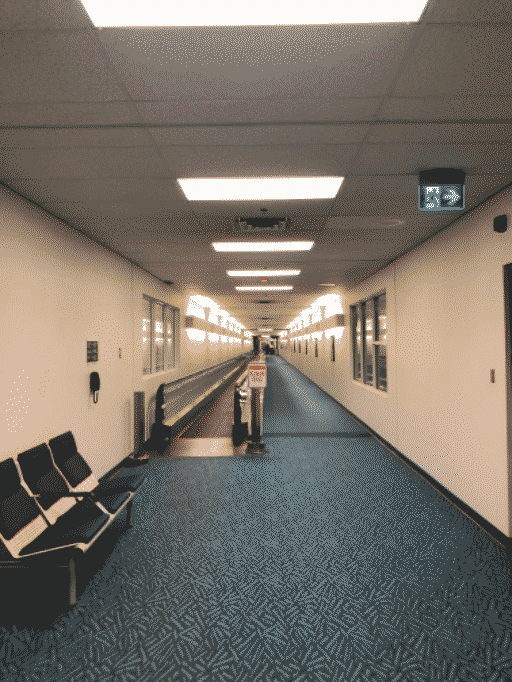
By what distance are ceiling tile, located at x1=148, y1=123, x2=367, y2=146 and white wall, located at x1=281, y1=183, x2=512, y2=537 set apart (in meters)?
1.65

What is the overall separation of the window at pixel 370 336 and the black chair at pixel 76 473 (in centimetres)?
466

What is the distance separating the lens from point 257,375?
5.85 metres

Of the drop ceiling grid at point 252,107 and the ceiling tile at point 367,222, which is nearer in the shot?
the drop ceiling grid at point 252,107

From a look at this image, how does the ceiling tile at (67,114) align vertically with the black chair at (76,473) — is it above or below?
above

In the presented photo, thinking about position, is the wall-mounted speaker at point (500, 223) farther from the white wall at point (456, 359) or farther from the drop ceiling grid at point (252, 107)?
the drop ceiling grid at point (252, 107)

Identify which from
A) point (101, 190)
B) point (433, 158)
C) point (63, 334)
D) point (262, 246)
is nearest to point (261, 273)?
point (262, 246)

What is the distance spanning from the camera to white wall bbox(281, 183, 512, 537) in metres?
3.09

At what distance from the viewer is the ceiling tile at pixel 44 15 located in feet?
4.57

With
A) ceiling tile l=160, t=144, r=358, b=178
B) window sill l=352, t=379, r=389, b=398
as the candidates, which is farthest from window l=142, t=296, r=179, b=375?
ceiling tile l=160, t=144, r=358, b=178

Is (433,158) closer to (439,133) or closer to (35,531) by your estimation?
(439,133)

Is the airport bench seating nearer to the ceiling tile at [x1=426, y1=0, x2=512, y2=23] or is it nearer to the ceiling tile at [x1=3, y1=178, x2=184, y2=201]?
the ceiling tile at [x1=3, y1=178, x2=184, y2=201]

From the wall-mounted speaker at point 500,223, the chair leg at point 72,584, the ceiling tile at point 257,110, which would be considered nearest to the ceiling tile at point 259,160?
the ceiling tile at point 257,110

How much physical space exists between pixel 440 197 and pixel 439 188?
0.07m

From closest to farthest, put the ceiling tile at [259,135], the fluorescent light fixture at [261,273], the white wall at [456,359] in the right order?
the ceiling tile at [259,135] < the white wall at [456,359] < the fluorescent light fixture at [261,273]
